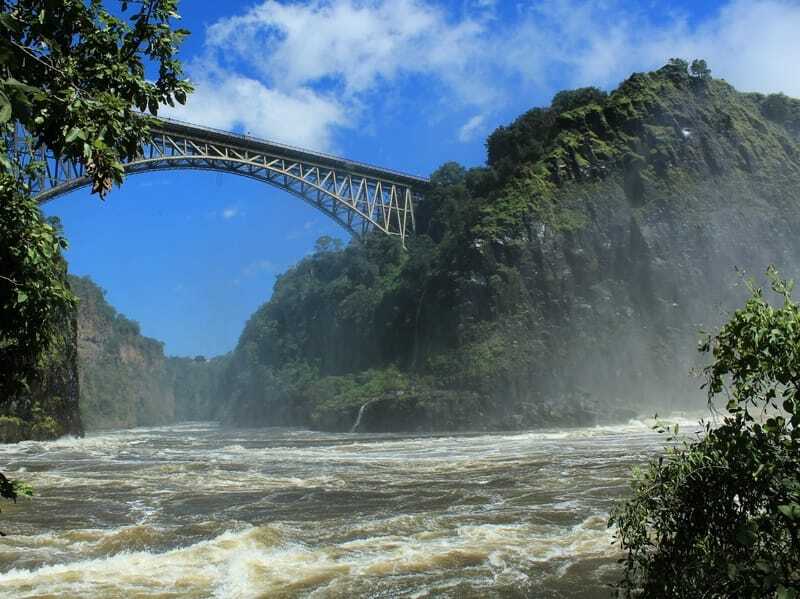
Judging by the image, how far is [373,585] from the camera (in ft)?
26.6

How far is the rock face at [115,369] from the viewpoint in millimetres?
85625

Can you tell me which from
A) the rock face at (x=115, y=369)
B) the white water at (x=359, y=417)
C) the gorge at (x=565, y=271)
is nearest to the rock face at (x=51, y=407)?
the gorge at (x=565, y=271)

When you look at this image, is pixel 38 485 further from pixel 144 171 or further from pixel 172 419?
pixel 172 419

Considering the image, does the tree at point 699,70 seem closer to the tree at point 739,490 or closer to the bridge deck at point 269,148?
the bridge deck at point 269,148

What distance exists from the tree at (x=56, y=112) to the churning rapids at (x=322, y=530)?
4.57 meters

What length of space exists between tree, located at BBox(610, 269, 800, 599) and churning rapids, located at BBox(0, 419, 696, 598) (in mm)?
3766

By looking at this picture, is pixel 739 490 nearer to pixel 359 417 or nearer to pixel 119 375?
pixel 359 417

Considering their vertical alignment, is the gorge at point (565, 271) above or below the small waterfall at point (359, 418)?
above

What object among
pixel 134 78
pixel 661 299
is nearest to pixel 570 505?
pixel 134 78

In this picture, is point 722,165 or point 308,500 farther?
point 722,165

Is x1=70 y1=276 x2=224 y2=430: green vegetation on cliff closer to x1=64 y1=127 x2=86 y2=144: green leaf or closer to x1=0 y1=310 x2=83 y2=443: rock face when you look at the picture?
x1=0 y1=310 x2=83 y2=443: rock face

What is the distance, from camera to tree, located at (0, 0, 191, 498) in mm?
3402

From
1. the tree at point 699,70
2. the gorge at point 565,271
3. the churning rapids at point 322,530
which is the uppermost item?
the tree at point 699,70

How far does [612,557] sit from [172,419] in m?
112
